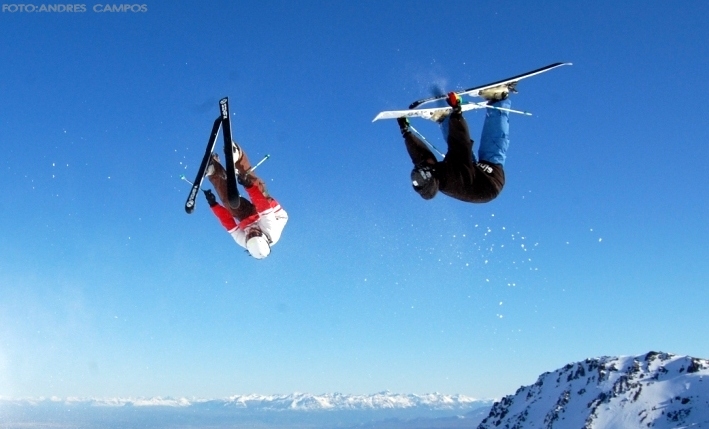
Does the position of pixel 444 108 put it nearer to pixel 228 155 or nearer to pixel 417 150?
pixel 417 150

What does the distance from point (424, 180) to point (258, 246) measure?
4.41 m

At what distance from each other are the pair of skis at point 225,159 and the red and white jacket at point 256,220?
860 millimetres

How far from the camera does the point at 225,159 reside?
407 inches

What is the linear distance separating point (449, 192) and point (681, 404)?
16610cm

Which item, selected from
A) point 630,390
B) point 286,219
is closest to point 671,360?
point 630,390

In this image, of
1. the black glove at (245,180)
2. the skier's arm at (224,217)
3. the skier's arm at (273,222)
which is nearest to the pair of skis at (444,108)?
the black glove at (245,180)

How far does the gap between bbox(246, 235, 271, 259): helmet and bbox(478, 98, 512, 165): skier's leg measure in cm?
482

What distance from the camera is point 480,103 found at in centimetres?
878

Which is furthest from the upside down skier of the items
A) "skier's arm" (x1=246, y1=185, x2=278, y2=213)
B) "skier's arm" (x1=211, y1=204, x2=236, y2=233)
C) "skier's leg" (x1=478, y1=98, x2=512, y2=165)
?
"skier's arm" (x1=211, y1=204, x2=236, y2=233)

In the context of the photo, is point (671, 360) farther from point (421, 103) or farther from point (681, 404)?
point (421, 103)

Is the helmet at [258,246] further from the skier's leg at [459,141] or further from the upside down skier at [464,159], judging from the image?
the skier's leg at [459,141]

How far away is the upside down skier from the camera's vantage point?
820 cm

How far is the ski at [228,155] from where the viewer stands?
10.2m

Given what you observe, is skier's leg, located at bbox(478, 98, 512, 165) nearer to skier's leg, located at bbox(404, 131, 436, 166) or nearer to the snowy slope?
skier's leg, located at bbox(404, 131, 436, 166)
